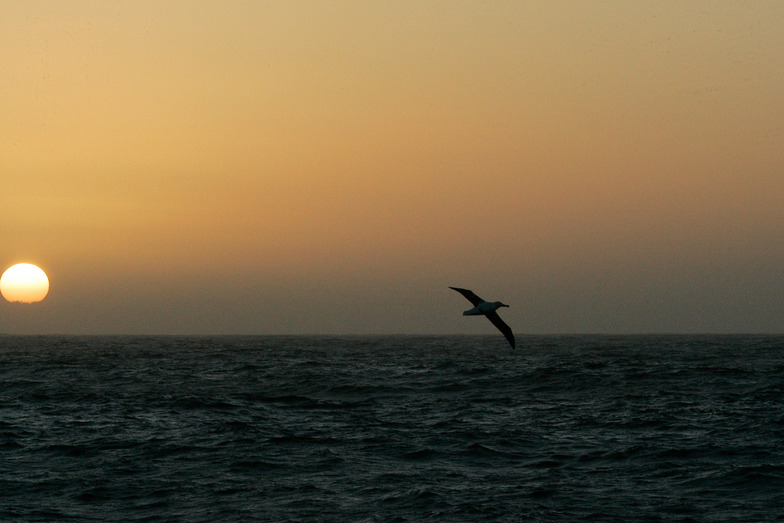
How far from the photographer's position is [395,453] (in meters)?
26.9

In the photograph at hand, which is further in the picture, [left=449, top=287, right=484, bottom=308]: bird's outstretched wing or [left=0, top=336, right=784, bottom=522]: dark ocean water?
[left=0, top=336, right=784, bottom=522]: dark ocean water

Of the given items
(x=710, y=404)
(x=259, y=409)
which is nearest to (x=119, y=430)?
(x=259, y=409)

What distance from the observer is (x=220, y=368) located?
71.2 m

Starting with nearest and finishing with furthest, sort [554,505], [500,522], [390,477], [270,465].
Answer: [500,522] < [554,505] < [390,477] < [270,465]

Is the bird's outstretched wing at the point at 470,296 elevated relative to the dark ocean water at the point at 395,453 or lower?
elevated

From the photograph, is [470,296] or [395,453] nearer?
[470,296]

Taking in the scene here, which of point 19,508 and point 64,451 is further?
point 64,451

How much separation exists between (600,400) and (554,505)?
22247 millimetres

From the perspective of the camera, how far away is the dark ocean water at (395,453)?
20.7 metres

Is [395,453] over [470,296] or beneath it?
beneath

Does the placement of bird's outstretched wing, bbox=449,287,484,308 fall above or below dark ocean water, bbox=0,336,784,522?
above

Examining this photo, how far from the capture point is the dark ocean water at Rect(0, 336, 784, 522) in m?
20.7

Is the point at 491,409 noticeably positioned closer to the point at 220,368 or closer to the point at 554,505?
the point at 554,505

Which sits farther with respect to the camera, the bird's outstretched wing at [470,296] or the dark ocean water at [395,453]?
the dark ocean water at [395,453]
